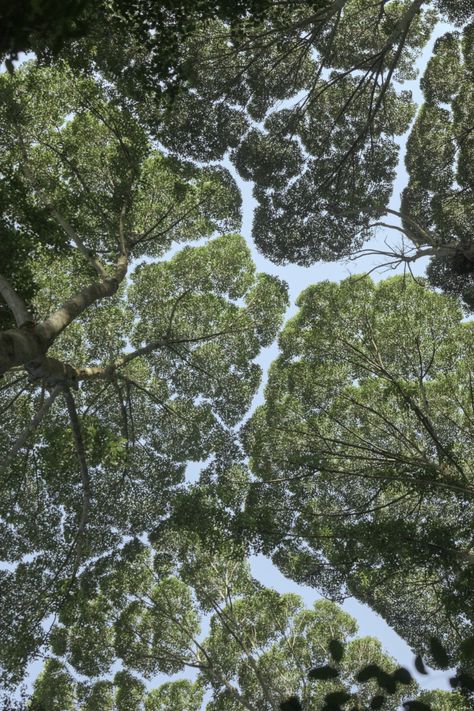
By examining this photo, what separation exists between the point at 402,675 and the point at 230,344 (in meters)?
9.93

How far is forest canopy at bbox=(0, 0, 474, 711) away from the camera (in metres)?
8.80

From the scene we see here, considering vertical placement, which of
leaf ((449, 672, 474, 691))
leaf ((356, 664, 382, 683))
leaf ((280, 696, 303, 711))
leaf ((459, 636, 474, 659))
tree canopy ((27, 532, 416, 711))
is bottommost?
leaf ((280, 696, 303, 711))

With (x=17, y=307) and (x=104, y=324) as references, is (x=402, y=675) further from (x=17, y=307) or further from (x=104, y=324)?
(x=104, y=324)

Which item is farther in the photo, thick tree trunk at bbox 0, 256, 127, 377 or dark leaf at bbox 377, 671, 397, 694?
thick tree trunk at bbox 0, 256, 127, 377

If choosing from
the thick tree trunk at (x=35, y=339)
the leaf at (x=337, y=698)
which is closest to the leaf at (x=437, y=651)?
the leaf at (x=337, y=698)

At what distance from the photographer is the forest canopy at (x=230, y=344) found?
880cm

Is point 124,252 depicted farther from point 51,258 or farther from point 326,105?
point 326,105

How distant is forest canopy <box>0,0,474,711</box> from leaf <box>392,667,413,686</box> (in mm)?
6112

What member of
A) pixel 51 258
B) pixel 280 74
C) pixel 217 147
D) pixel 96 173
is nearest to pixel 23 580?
pixel 51 258

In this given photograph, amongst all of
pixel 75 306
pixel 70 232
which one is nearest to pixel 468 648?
pixel 75 306

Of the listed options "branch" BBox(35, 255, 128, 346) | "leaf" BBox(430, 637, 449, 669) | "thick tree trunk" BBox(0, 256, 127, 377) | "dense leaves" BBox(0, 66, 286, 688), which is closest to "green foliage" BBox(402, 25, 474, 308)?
"dense leaves" BBox(0, 66, 286, 688)

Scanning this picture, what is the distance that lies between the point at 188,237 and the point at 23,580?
7.40 metres

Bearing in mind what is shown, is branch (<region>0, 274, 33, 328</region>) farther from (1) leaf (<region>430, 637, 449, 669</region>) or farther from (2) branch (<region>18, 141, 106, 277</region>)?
(1) leaf (<region>430, 637, 449, 669</region>)

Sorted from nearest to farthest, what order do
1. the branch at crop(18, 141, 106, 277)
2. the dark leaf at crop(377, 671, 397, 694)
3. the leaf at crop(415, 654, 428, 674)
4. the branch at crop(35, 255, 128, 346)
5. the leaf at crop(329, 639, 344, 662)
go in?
the leaf at crop(415, 654, 428, 674) → the dark leaf at crop(377, 671, 397, 694) → the leaf at crop(329, 639, 344, 662) → the branch at crop(35, 255, 128, 346) → the branch at crop(18, 141, 106, 277)
